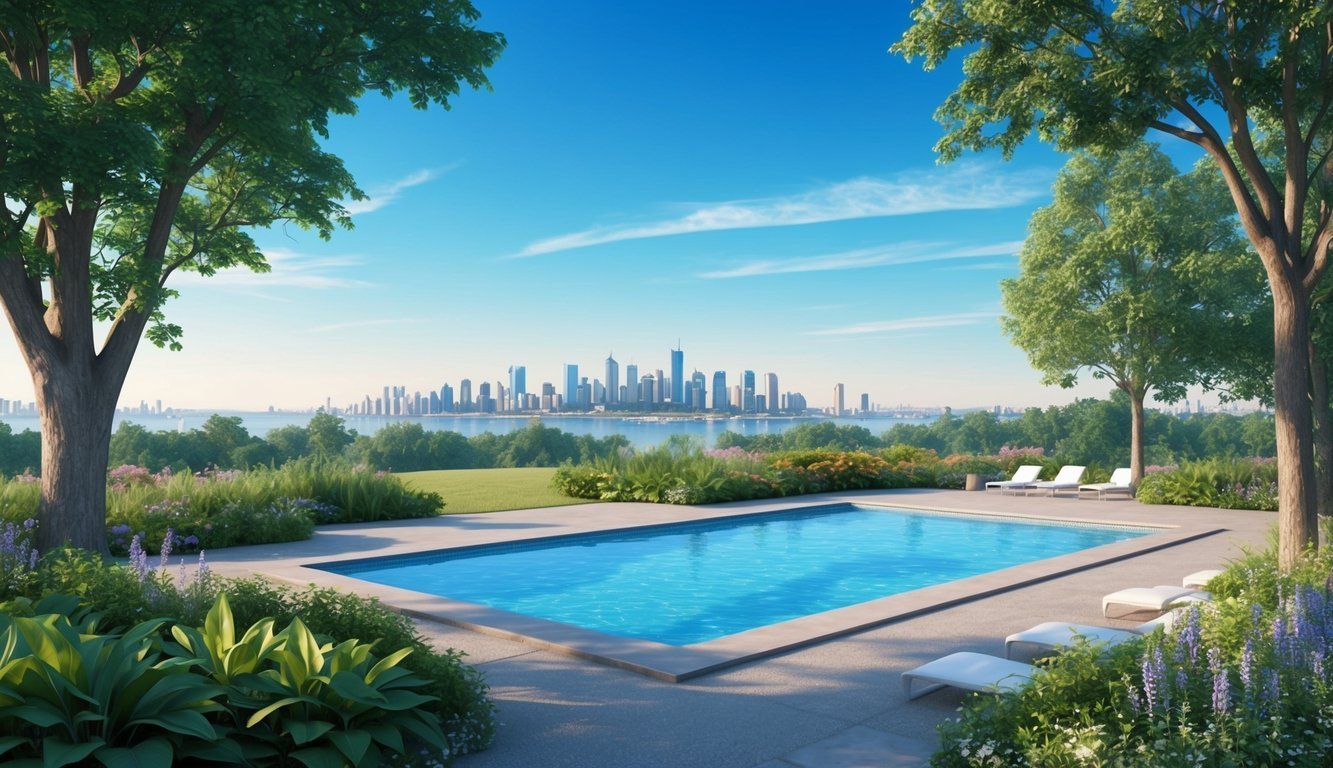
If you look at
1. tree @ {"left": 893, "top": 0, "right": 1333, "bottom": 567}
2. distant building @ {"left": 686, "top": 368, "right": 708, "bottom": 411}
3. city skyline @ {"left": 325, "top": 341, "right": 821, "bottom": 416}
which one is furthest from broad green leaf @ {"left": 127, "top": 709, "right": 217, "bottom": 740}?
distant building @ {"left": 686, "top": 368, "right": 708, "bottom": 411}

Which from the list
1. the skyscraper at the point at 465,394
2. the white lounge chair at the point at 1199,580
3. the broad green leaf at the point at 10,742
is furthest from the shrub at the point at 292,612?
the skyscraper at the point at 465,394

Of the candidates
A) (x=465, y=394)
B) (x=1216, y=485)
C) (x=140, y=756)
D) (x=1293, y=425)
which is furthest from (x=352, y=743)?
(x=465, y=394)

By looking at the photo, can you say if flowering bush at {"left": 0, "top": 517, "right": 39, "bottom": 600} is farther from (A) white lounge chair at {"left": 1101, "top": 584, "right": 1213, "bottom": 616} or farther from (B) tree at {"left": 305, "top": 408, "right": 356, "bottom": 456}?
(B) tree at {"left": 305, "top": 408, "right": 356, "bottom": 456}

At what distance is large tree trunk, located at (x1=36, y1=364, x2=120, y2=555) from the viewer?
945 centimetres

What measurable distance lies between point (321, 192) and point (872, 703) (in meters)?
9.43

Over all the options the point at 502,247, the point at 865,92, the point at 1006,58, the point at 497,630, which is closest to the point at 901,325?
the point at 502,247

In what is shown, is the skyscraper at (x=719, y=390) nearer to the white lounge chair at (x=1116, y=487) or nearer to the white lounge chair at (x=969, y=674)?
the white lounge chair at (x=1116, y=487)

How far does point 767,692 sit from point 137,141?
304 inches

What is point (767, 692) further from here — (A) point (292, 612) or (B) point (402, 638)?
(A) point (292, 612)

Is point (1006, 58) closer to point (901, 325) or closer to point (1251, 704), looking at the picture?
point (1251, 704)

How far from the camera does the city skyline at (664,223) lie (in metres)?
22.8

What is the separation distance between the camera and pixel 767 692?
537cm

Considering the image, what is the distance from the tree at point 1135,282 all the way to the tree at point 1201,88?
31.1ft

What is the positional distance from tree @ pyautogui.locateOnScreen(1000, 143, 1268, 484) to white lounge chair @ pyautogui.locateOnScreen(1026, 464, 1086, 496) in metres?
1.14
